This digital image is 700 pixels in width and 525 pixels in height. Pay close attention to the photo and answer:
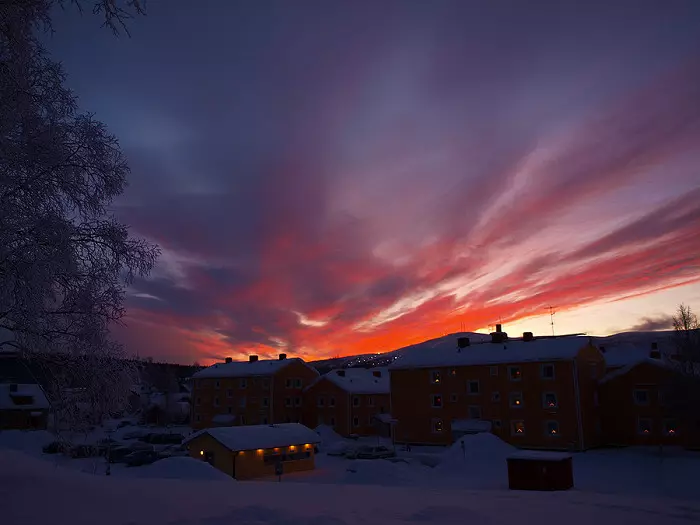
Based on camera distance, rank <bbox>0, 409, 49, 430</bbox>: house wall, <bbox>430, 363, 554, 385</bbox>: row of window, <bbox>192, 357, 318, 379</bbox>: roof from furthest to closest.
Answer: <bbox>192, 357, 318, 379</bbox>: roof → <bbox>0, 409, 49, 430</bbox>: house wall → <bbox>430, 363, 554, 385</bbox>: row of window

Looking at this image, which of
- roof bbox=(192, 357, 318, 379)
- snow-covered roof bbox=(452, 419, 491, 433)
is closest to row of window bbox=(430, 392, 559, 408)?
snow-covered roof bbox=(452, 419, 491, 433)

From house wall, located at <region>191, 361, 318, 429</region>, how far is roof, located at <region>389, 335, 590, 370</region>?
1998 cm

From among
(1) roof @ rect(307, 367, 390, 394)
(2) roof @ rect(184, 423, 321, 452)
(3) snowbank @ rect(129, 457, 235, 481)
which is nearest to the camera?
(3) snowbank @ rect(129, 457, 235, 481)

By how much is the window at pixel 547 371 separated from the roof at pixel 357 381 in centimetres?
2164

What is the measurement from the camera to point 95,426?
12.2 metres

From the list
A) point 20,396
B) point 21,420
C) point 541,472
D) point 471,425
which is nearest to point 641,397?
point 471,425

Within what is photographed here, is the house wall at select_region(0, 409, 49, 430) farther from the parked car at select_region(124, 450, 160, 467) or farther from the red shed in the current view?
the red shed

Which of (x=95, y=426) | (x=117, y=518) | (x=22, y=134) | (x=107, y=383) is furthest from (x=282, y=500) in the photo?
(x=22, y=134)

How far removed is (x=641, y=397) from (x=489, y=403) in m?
13.7

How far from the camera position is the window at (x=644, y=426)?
153 ft

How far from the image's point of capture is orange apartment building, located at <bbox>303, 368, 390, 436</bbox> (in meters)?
67.0

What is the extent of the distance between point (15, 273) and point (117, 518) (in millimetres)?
4479

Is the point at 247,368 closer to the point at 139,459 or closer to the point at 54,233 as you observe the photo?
the point at 139,459

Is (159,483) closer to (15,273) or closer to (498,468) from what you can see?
(15,273)
